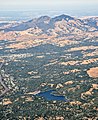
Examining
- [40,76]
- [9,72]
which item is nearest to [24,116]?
[40,76]

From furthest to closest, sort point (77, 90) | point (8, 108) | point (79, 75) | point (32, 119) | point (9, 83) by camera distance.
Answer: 1. point (79, 75)
2. point (9, 83)
3. point (77, 90)
4. point (8, 108)
5. point (32, 119)

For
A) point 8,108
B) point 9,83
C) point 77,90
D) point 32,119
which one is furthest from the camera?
point 9,83

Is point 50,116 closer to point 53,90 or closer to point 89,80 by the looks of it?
point 53,90

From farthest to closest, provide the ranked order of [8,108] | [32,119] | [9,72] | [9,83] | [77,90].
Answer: [9,72] → [9,83] → [77,90] → [8,108] → [32,119]

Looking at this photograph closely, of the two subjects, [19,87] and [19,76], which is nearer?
[19,87]

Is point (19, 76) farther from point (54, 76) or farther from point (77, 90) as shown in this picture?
point (77, 90)

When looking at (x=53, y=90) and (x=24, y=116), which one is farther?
(x=53, y=90)

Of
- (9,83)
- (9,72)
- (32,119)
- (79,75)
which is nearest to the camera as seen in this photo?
(32,119)

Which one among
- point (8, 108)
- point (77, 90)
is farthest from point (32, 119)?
point (77, 90)
